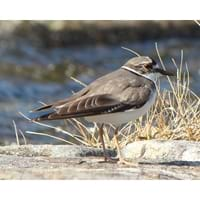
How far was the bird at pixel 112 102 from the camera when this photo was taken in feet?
21.2

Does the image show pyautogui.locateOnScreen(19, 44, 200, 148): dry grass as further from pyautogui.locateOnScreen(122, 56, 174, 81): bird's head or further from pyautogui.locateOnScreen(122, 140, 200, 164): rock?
pyautogui.locateOnScreen(122, 56, 174, 81): bird's head

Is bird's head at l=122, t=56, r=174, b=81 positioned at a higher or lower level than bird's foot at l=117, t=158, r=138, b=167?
higher

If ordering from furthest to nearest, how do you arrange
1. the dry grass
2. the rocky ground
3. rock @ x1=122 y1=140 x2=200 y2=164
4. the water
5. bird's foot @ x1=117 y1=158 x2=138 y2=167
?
the water
the dry grass
rock @ x1=122 y1=140 x2=200 y2=164
bird's foot @ x1=117 y1=158 x2=138 y2=167
the rocky ground

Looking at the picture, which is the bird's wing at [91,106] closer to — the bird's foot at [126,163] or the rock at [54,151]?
the bird's foot at [126,163]

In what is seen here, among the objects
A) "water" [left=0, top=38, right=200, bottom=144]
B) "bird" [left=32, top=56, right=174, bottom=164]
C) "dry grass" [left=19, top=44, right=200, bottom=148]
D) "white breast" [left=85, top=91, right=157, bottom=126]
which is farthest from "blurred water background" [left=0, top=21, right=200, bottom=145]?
"white breast" [left=85, top=91, right=157, bottom=126]

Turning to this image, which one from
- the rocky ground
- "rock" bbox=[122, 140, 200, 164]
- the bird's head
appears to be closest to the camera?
the rocky ground

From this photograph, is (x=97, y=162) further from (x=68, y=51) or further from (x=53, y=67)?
(x=68, y=51)

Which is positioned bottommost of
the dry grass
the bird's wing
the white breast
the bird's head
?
the dry grass

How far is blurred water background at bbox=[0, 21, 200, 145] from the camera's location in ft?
43.5

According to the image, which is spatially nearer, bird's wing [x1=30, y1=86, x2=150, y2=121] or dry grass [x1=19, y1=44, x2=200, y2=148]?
bird's wing [x1=30, y1=86, x2=150, y2=121]

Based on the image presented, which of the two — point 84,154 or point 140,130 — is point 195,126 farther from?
point 84,154

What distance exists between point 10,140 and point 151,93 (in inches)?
165
